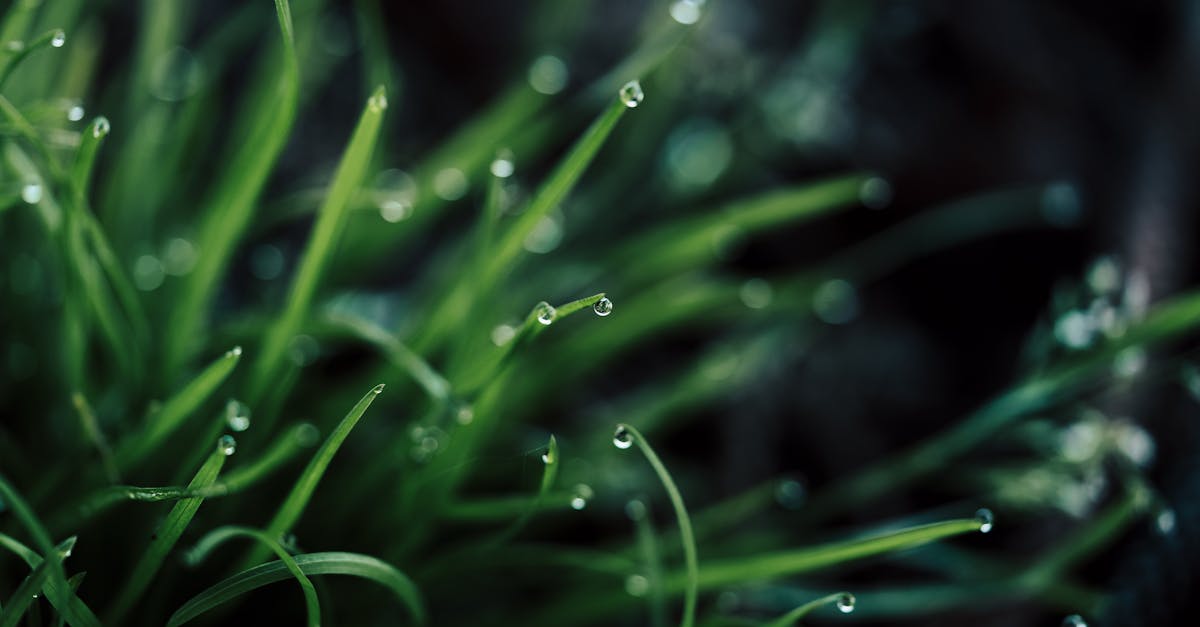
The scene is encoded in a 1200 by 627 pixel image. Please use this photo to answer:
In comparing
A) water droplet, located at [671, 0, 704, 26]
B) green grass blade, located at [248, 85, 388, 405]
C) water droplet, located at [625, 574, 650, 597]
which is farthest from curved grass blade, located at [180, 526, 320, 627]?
water droplet, located at [671, 0, 704, 26]

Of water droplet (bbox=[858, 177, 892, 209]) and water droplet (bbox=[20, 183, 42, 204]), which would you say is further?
water droplet (bbox=[858, 177, 892, 209])

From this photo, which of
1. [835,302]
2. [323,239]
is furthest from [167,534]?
[835,302]

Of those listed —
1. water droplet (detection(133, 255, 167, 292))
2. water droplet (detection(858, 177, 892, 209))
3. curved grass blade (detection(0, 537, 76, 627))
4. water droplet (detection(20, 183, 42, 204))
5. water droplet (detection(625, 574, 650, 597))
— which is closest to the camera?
curved grass blade (detection(0, 537, 76, 627))

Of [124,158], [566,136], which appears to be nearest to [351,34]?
[566,136]

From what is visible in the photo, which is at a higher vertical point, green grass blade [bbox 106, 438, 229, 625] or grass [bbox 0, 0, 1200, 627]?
grass [bbox 0, 0, 1200, 627]

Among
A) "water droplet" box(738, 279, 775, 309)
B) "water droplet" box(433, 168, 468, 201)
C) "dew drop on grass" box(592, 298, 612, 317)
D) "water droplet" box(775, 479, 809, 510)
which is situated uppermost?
"water droplet" box(738, 279, 775, 309)

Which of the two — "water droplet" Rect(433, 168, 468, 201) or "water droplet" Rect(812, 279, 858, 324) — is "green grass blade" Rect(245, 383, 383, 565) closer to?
"water droplet" Rect(433, 168, 468, 201)

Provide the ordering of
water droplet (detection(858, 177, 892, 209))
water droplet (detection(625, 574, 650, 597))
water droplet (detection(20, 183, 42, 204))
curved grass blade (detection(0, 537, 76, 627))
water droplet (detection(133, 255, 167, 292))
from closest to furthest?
1. curved grass blade (detection(0, 537, 76, 627))
2. water droplet (detection(20, 183, 42, 204))
3. water droplet (detection(625, 574, 650, 597))
4. water droplet (detection(133, 255, 167, 292))
5. water droplet (detection(858, 177, 892, 209))

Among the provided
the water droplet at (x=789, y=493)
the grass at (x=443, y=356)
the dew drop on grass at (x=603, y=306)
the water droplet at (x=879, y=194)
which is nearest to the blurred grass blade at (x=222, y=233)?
the grass at (x=443, y=356)
